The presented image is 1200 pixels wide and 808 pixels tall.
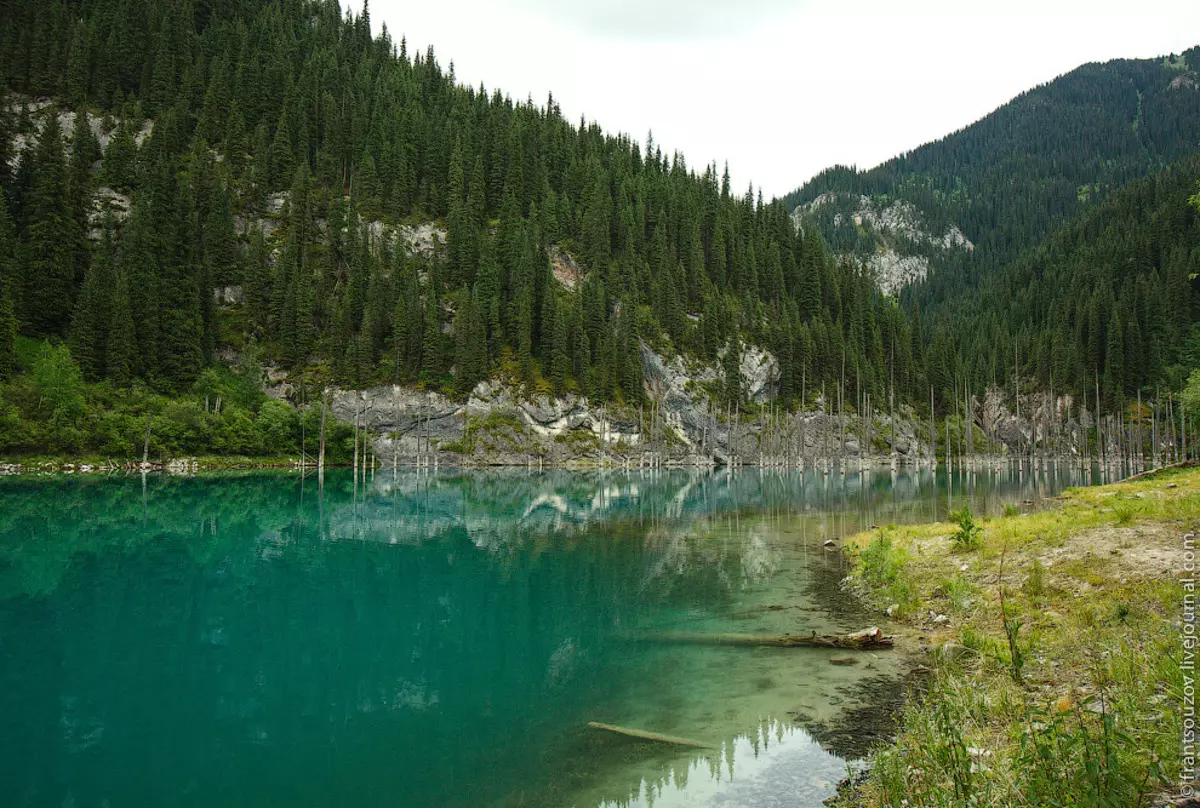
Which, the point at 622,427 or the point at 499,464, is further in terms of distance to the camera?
the point at 622,427

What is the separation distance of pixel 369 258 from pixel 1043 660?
125 m

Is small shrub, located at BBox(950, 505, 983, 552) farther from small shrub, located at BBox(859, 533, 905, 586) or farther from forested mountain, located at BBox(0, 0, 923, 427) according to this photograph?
forested mountain, located at BBox(0, 0, 923, 427)

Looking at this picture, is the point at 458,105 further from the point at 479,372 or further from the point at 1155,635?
the point at 1155,635

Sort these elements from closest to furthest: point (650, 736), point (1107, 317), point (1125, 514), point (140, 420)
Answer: point (650, 736)
point (1125, 514)
point (140, 420)
point (1107, 317)

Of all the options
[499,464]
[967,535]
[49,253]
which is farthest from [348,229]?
[967,535]

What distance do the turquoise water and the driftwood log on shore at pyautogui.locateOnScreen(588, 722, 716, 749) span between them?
0.23m

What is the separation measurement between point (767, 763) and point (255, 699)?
9.65m

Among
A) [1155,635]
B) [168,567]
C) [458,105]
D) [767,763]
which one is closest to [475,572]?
[168,567]

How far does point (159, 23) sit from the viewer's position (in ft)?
498

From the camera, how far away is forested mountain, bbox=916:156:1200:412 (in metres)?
136

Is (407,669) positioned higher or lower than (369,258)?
lower

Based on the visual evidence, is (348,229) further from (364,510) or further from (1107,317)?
(1107,317)

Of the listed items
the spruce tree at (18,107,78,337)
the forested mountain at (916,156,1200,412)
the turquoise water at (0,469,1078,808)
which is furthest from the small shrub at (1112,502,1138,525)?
the forested mountain at (916,156,1200,412)

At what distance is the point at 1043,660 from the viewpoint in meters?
11.0
